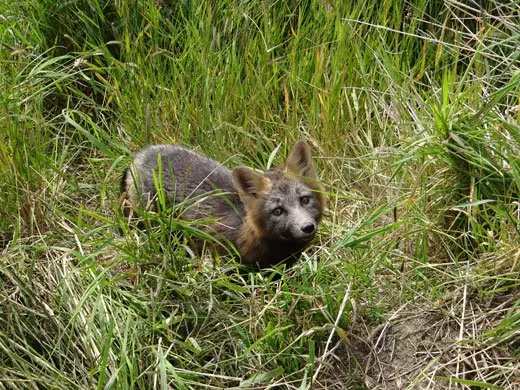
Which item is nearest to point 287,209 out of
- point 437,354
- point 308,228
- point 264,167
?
point 308,228

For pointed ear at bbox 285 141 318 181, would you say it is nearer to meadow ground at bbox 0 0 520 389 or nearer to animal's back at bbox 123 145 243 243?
meadow ground at bbox 0 0 520 389

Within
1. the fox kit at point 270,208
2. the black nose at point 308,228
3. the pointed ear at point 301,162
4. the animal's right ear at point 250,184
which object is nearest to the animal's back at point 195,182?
the fox kit at point 270,208

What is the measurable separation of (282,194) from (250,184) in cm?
20

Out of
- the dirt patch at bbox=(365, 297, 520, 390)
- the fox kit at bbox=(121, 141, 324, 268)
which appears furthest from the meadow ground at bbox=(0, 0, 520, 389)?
the fox kit at bbox=(121, 141, 324, 268)

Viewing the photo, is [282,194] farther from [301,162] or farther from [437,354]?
[437,354]

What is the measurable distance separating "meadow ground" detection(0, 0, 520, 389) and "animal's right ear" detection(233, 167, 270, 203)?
0.42 m

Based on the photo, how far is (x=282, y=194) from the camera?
18.4ft

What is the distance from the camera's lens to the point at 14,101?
5.58m

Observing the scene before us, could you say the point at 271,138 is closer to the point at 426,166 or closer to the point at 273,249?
the point at 273,249

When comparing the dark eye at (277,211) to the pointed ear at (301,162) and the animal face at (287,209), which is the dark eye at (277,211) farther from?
the pointed ear at (301,162)

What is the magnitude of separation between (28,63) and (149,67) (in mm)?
784

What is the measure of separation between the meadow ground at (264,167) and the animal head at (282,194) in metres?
0.18

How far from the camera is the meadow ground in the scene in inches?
176

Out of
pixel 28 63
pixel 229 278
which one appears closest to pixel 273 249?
pixel 229 278
